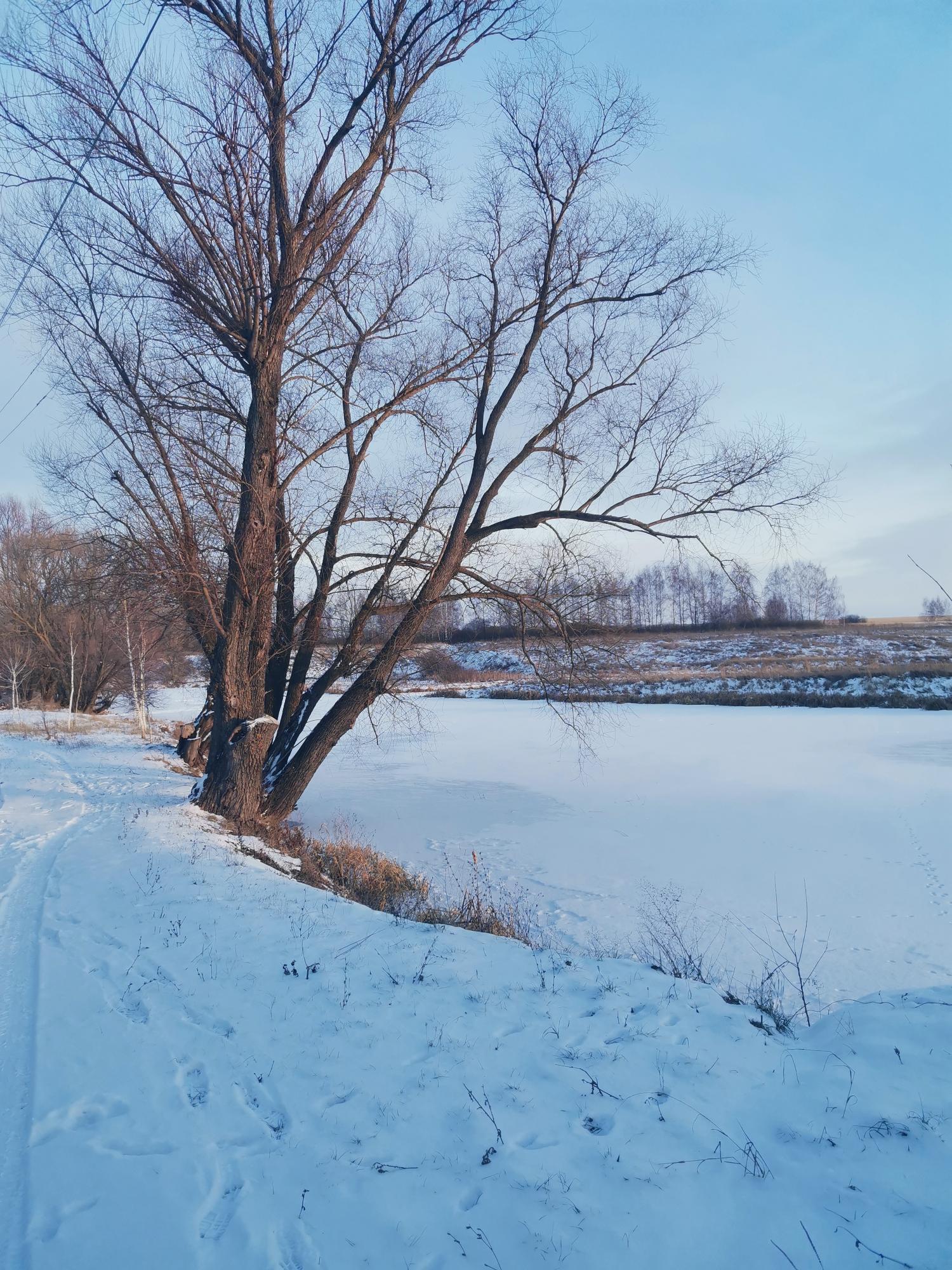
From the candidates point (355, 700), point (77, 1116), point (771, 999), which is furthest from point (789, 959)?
point (355, 700)

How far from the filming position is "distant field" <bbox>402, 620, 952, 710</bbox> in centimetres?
1091

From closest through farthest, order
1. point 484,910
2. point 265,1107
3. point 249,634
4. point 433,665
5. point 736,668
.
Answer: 1. point 265,1107
2. point 484,910
3. point 249,634
4. point 433,665
5. point 736,668

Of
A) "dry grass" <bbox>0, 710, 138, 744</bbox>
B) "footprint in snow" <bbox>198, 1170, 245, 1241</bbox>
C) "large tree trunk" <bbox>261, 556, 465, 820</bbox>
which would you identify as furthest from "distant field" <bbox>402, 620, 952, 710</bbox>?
"dry grass" <bbox>0, 710, 138, 744</bbox>

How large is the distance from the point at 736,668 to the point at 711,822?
29116 millimetres

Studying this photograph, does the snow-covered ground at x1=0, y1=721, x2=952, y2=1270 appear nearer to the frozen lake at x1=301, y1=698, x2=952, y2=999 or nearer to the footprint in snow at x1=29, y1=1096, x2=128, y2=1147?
the footprint in snow at x1=29, y1=1096, x2=128, y2=1147

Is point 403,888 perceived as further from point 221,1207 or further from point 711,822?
point 711,822

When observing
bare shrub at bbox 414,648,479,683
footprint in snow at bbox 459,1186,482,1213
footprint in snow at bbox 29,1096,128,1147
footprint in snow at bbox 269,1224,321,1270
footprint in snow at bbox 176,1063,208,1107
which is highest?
bare shrub at bbox 414,648,479,683

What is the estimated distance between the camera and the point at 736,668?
39.6 m

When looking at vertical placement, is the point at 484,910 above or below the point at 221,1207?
below

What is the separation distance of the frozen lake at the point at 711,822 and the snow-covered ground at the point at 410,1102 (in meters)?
1.82

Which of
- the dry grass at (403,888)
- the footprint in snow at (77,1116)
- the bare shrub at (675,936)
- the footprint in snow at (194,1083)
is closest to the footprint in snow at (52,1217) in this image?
the footprint in snow at (77,1116)

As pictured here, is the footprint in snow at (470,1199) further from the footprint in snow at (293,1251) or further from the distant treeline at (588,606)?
the distant treeline at (588,606)

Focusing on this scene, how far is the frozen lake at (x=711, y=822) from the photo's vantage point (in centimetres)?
790

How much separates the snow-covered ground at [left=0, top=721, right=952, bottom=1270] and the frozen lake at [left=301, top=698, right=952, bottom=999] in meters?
1.82
